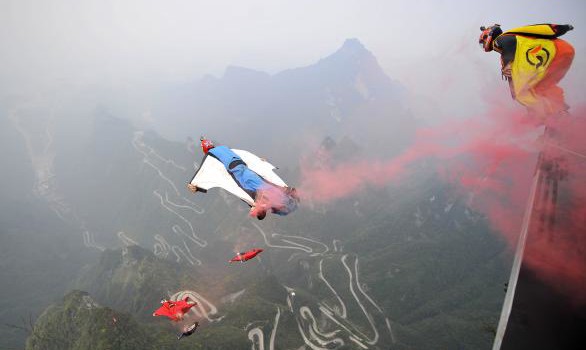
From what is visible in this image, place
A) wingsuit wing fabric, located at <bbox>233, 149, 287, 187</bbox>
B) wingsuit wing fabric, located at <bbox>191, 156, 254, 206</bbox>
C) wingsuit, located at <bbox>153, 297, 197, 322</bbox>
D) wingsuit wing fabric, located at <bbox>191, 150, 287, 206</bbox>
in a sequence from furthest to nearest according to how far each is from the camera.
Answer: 1. wingsuit, located at <bbox>153, 297, 197, 322</bbox>
2. wingsuit wing fabric, located at <bbox>233, 149, 287, 187</bbox>
3. wingsuit wing fabric, located at <bbox>191, 156, 254, 206</bbox>
4. wingsuit wing fabric, located at <bbox>191, 150, 287, 206</bbox>

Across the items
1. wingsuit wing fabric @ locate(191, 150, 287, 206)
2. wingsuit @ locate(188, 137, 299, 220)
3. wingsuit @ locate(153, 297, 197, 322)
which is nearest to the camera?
wingsuit @ locate(188, 137, 299, 220)

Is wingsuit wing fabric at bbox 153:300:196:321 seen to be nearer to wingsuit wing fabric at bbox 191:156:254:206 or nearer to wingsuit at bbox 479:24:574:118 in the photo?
wingsuit wing fabric at bbox 191:156:254:206

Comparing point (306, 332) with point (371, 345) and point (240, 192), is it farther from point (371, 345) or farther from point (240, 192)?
point (240, 192)

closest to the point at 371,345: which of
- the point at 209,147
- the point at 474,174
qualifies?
the point at 209,147

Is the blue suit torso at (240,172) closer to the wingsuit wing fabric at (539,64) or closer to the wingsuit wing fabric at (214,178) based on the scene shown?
the wingsuit wing fabric at (214,178)

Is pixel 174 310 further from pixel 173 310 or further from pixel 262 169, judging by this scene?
pixel 262 169

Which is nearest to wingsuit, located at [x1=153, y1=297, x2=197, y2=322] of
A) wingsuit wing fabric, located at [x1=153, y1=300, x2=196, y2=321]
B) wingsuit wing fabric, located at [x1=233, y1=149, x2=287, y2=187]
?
wingsuit wing fabric, located at [x1=153, y1=300, x2=196, y2=321]
